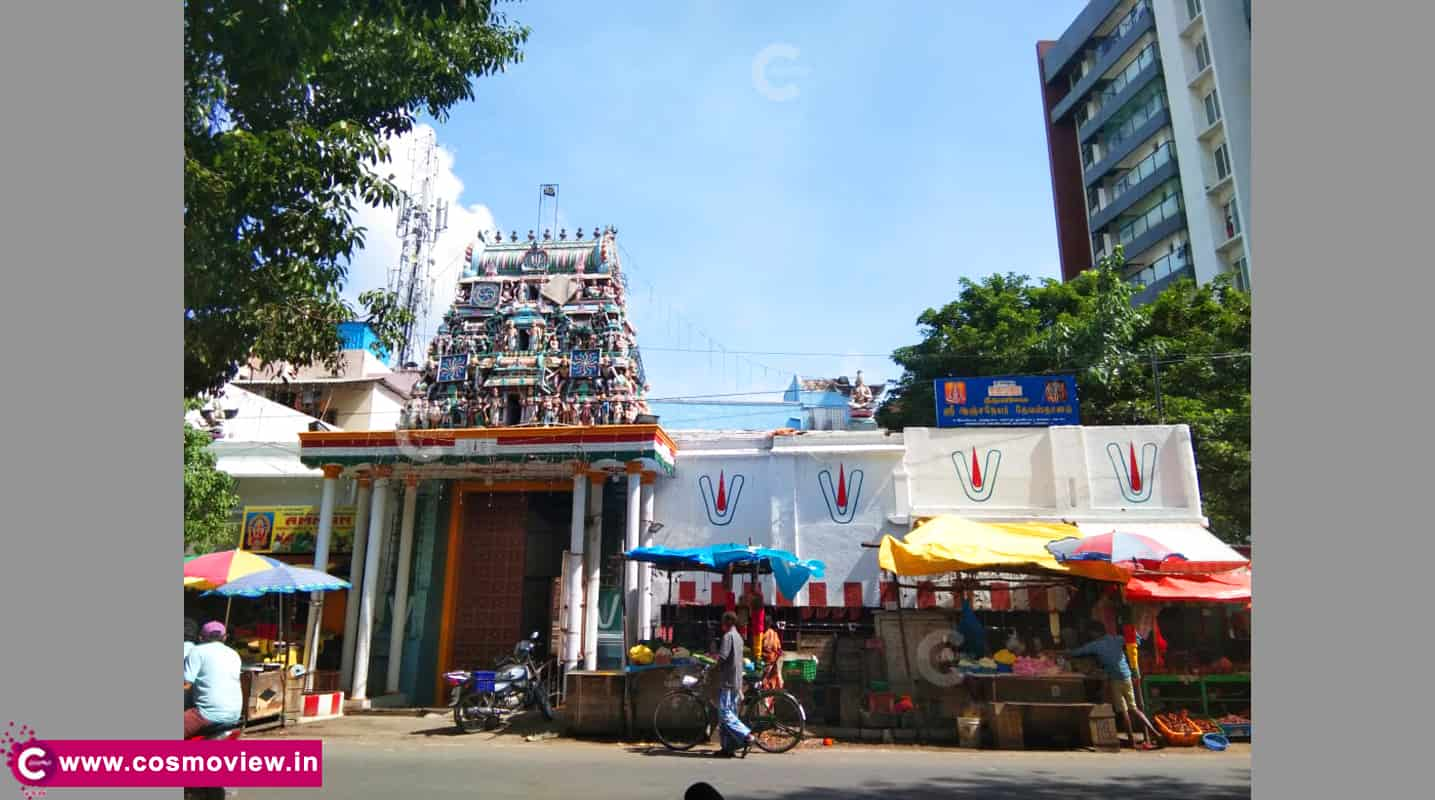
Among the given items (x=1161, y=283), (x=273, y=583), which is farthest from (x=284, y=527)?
(x=1161, y=283)

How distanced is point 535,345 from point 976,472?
8.98 metres

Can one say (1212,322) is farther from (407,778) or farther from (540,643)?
(407,778)

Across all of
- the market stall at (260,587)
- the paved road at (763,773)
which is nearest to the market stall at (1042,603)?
the paved road at (763,773)

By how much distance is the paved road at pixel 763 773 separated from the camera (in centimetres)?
721

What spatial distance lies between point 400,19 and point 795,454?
10838mm

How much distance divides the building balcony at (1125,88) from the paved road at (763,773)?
3400cm

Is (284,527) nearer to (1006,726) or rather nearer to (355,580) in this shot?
(355,580)

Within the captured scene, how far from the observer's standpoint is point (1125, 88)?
127ft

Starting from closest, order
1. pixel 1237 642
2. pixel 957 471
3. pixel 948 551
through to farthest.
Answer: pixel 948 551, pixel 1237 642, pixel 957 471

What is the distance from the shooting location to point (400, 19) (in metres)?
6.43

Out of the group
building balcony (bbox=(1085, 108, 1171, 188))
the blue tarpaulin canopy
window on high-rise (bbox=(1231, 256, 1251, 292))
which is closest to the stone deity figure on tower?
the blue tarpaulin canopy

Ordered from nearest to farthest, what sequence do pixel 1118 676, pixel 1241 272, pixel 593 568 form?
pixel 1118 676
pixel 593 568
pixel 1241 272

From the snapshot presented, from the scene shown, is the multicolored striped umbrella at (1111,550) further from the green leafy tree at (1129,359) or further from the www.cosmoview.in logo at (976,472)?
the green leafy tree at (1129,359)
